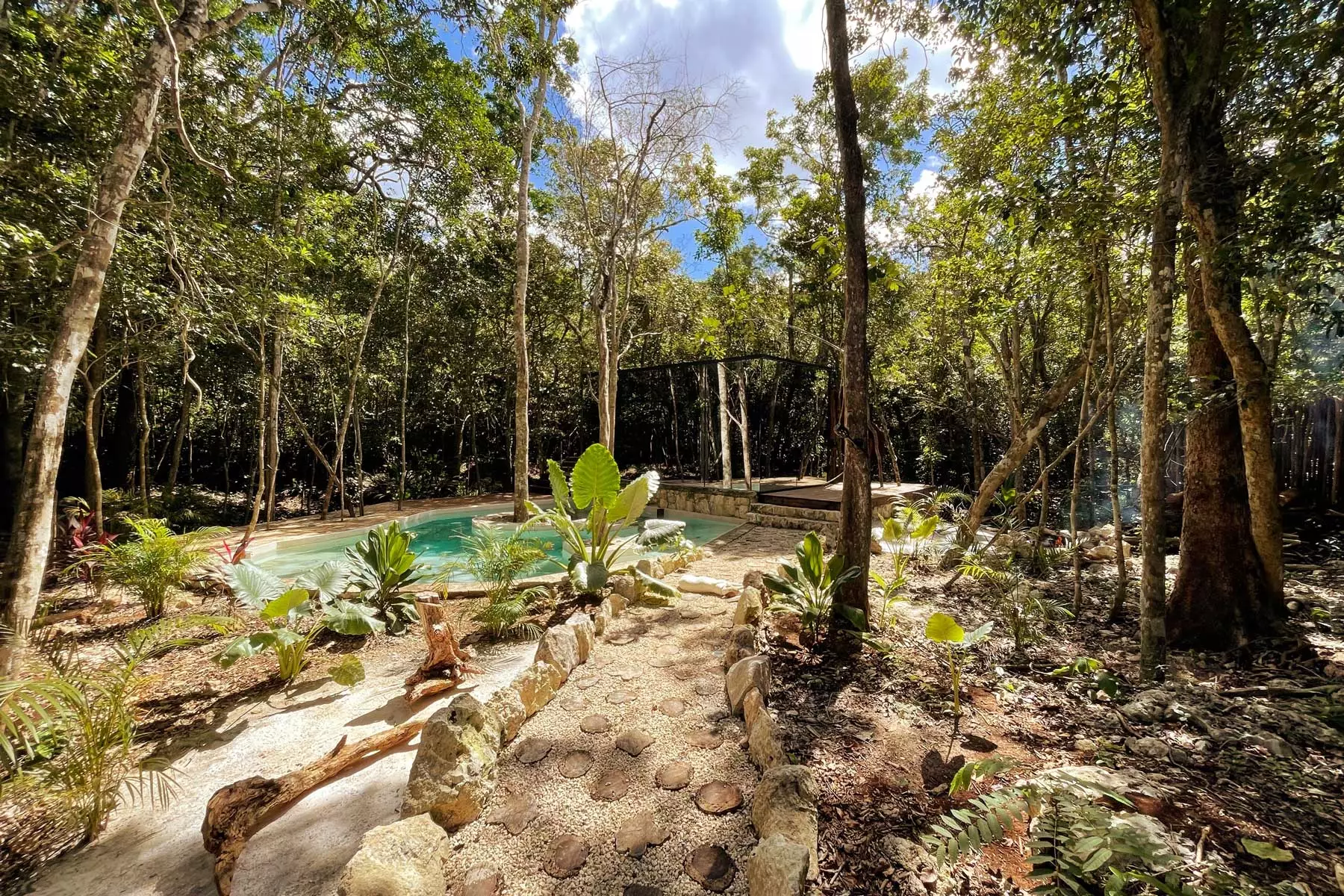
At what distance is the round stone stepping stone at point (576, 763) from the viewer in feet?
5.96

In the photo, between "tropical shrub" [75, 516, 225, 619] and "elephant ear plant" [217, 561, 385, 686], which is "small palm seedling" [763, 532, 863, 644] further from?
"tropical shrub" [75, 516, 225, 619]

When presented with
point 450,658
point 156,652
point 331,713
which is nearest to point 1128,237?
point 450,658

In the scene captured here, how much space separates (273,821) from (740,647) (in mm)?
1972

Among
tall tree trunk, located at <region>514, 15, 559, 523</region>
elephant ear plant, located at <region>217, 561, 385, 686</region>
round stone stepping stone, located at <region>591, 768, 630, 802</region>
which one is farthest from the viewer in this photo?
tall tree trunk, located at <region>514, 15, 559, 523</region>

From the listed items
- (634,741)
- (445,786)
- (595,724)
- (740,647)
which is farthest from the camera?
(740,647)

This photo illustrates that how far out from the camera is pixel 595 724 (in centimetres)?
212

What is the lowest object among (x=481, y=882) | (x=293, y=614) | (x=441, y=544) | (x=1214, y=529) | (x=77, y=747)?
(x=441, y=544)

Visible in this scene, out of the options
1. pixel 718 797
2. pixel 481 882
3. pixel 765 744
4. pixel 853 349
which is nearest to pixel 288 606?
pixel 481 882

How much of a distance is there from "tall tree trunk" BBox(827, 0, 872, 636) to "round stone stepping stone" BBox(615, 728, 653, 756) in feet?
4.10

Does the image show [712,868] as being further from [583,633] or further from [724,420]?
[724,420]

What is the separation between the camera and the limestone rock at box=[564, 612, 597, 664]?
8.84 ft

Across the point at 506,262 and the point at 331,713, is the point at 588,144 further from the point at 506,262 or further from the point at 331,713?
the point at 331,713

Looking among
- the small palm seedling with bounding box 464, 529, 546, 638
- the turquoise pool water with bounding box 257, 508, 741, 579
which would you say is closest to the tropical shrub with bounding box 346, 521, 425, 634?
the small palm seedling with bounding box 464, 529, 546, 638

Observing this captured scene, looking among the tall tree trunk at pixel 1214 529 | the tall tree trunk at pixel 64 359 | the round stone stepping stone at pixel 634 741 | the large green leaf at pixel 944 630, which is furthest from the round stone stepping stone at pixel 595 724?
the tall tree trunk at pixel 1214 529
